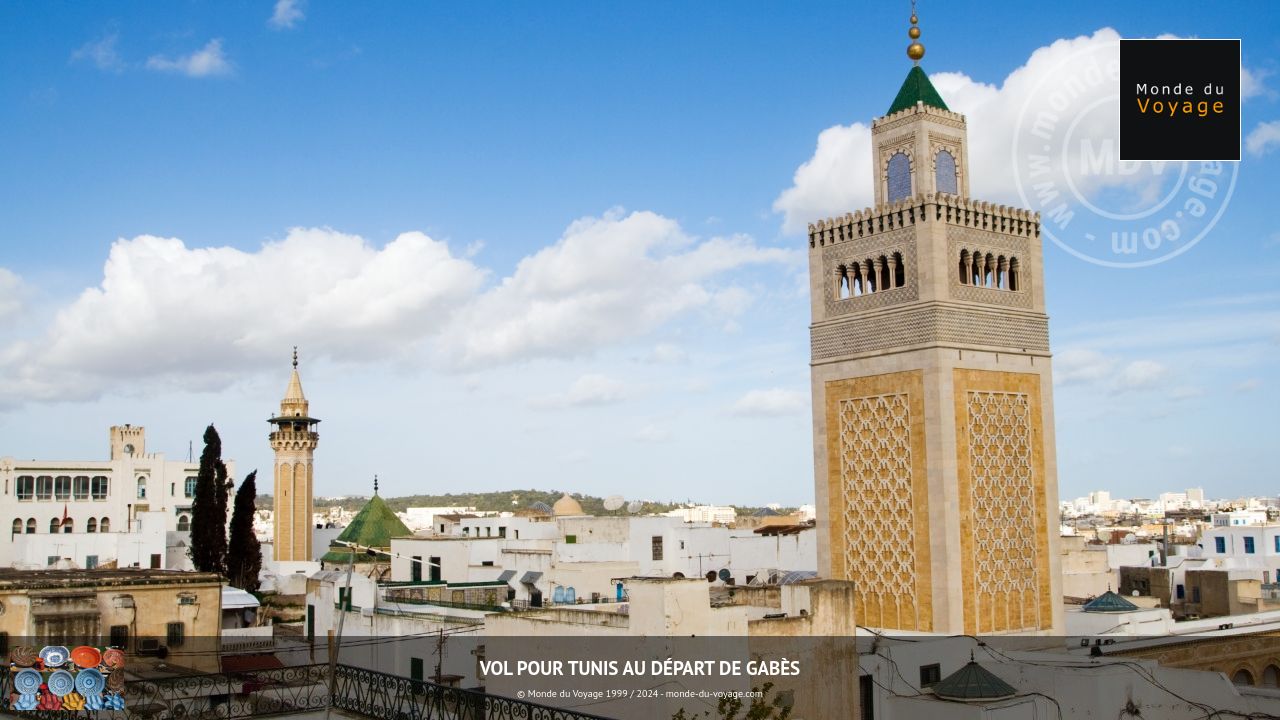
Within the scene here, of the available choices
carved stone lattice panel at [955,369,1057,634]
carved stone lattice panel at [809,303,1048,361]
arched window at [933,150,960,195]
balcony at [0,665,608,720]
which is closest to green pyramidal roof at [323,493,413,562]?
carved stone lattice panel at [809,303,1048,361]

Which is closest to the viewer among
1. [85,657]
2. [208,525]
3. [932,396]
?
[85,657]

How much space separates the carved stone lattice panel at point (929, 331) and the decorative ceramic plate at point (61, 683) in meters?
16.1

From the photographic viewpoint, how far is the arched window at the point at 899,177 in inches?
975

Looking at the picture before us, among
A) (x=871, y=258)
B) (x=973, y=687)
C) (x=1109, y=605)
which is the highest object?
(x=871, y=258)

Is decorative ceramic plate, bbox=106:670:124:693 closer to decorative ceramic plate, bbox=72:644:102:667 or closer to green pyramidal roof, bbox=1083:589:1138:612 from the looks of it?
decorative ceramic plate, bbox=72:644:102:667

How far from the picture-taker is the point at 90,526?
54.6 meters

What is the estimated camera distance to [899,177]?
81.8ft

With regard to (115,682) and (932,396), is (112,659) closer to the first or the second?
(115,682)

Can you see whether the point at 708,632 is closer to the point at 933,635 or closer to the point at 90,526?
the point at 933,635

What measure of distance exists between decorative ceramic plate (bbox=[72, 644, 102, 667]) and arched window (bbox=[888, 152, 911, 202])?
17.1 metres

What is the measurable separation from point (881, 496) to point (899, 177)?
6406 millimetres

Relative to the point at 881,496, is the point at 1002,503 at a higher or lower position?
lower

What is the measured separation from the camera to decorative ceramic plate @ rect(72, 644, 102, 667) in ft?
43.4

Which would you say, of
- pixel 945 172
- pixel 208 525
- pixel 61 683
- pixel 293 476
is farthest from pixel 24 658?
pixel 293 476
